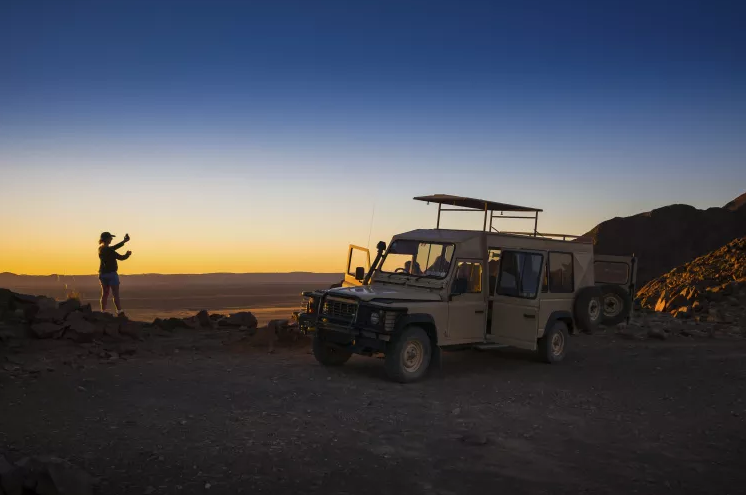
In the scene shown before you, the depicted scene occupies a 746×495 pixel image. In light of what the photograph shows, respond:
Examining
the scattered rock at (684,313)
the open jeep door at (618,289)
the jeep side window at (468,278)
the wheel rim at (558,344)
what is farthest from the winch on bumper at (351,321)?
the scattered rock at (684,313)

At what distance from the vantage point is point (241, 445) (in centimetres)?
→ 700

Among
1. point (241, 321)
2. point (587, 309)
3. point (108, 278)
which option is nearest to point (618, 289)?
point (587, 309)

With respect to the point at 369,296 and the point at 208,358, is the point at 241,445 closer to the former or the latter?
the point at 369,296

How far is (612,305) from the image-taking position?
13773 mm

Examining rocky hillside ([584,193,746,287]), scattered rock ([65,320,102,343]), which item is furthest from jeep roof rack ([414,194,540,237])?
rocky hillside ([584,193,746,287])

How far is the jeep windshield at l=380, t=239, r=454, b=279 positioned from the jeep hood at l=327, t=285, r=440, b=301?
0.43 metres

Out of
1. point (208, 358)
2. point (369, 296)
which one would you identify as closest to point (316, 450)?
point (369, 296)

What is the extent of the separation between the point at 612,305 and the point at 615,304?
0.07 m

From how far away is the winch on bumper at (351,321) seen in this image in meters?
10.2

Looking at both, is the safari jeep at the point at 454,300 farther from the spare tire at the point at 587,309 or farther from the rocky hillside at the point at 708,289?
the rocky hillside at the point at 708,289

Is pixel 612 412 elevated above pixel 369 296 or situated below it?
below

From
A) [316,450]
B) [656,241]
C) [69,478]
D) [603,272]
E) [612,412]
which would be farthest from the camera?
[656,241]

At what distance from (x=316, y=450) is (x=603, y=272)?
10154mm

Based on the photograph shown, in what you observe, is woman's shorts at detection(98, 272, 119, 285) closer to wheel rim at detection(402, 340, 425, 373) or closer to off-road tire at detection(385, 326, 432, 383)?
off-road tire at detection(385, 326, 432, 383)
